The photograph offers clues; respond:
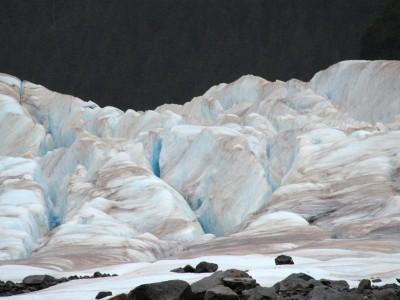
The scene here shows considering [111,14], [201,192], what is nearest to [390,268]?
[201,192]

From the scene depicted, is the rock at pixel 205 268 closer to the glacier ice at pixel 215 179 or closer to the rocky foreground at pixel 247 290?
the rocky foreground at pixel 247 290

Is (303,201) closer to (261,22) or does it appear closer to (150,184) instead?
(150,184)

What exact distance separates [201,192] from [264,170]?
1.78 metres

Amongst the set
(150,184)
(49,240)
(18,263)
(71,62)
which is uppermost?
(71,62)

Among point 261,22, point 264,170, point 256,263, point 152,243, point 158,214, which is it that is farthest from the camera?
point 261,22

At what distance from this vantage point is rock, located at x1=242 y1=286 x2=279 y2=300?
292 inches

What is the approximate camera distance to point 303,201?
62.8 feet

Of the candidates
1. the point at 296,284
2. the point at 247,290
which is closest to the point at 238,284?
the point at 247,290

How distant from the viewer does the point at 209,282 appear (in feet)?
25.9

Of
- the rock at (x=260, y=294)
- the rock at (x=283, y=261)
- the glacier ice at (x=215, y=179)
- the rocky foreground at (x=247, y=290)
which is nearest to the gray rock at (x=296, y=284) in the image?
the rocky foreground at (x=247, y=290)

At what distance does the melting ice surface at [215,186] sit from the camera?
45.3 feet

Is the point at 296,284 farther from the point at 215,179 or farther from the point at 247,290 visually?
the point at 215,179

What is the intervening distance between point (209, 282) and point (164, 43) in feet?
162

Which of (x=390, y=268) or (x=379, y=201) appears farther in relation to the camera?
(x=379, y=201)
